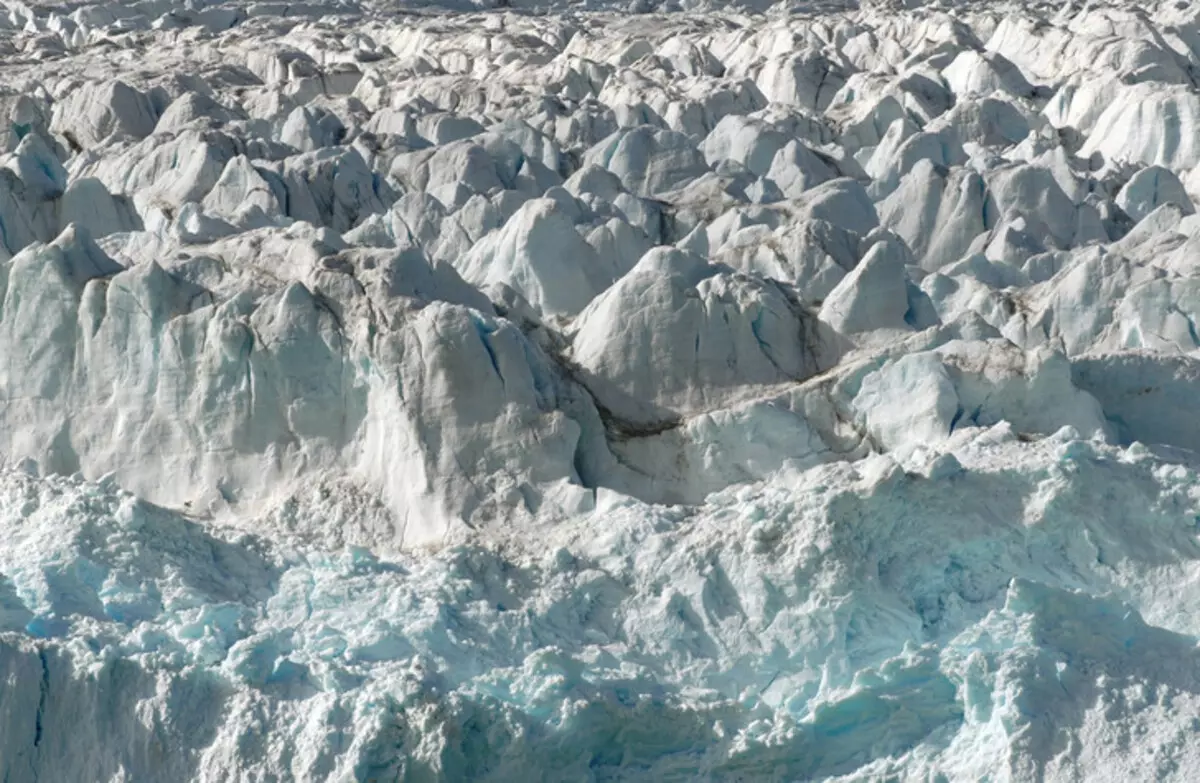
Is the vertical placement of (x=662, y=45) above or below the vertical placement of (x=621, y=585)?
below

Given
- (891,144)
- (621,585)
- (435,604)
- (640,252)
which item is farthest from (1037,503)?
(891,144)

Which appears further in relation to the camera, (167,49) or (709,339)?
(167,49)

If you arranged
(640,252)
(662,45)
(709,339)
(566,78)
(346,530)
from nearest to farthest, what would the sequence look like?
(346,530), (709,339), (640,252), (566,78), (662,45)

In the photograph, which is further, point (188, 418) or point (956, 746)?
point (188, 418)

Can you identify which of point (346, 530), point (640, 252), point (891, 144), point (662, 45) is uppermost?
point (346, 530)

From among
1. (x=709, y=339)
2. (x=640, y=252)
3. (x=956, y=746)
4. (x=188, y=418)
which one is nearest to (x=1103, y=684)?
(x=956, y=746)

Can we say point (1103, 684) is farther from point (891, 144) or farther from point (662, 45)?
point (662, 45)

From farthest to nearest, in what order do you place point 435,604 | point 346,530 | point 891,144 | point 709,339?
point 891,144 < point 709,339 < point 346,530 < point 435,604

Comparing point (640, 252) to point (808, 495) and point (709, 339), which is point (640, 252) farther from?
point (808, 495)

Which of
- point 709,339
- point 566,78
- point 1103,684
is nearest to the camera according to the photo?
point 1103,684
